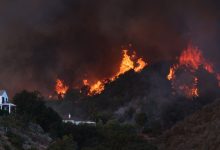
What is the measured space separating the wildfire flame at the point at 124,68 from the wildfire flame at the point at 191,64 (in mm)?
6991

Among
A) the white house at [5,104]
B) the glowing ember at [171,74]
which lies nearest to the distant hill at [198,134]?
the white house at [5,104]

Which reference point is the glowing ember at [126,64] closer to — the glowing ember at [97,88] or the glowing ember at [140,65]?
the glowing ember at [140,65]

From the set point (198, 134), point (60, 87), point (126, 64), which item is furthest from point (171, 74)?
point (198, 134)

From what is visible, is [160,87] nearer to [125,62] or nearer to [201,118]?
[125,62]

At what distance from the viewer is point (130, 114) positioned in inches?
4481

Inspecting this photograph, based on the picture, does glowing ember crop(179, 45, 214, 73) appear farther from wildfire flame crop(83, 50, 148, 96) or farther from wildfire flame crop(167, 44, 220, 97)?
wildfire flame crop(83, 50, 148, 96)

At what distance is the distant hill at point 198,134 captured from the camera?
62.8 m

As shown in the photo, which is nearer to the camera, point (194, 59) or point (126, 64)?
point (194, 59)

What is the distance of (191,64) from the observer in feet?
407

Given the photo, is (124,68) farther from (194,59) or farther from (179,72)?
(194,59)

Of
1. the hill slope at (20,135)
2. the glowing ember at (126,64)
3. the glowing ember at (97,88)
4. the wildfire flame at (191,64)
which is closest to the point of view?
the hill slope at (20,135)

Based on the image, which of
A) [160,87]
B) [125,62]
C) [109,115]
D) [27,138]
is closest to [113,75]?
[125,62]

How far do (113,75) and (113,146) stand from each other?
232ft

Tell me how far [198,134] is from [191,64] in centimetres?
5851
